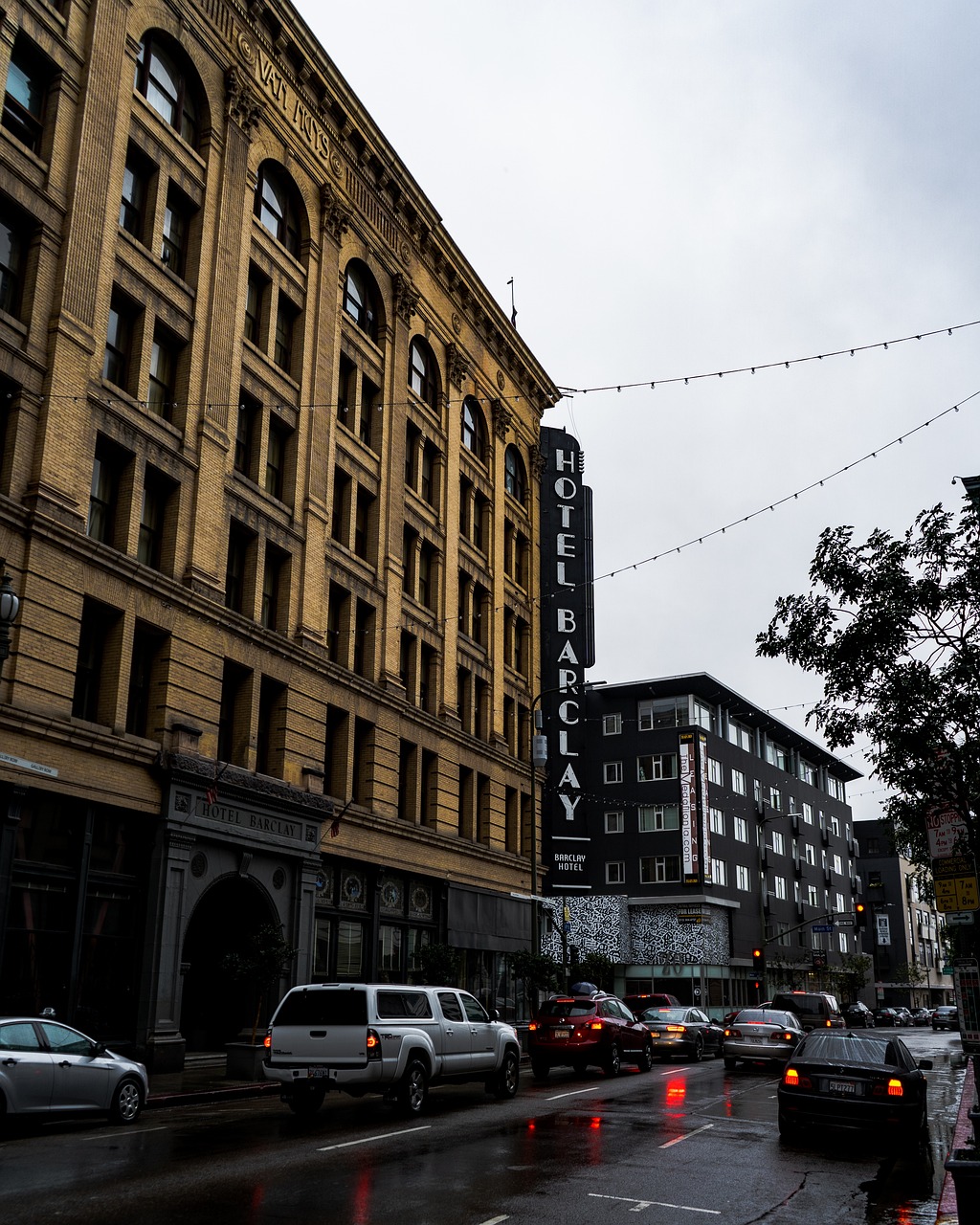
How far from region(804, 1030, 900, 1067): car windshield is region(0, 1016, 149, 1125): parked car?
30.6 feet

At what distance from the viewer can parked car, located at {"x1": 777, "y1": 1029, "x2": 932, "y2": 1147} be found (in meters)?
14.9

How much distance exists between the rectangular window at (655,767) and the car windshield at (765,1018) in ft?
129

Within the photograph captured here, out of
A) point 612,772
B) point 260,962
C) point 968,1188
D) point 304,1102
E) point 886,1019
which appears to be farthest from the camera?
point 886,1019

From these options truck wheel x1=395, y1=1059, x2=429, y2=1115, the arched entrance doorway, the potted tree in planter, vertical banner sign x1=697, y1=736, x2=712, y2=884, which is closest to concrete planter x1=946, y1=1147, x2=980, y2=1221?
truck wheel x1=395, y1=1059, x2=429, y2=1115

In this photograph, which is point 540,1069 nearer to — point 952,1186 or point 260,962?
point 260,962

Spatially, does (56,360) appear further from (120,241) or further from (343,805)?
(343,805)

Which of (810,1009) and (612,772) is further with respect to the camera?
(612,772)

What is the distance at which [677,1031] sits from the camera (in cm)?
3366

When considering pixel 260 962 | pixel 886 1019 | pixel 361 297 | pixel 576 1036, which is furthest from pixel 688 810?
pixel 260 962

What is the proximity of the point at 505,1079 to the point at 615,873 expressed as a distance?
168 feet

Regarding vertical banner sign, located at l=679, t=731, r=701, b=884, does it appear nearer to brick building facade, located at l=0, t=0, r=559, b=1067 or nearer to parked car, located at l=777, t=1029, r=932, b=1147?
brick building facade, located at l=0, t=0, r=559, b=1067

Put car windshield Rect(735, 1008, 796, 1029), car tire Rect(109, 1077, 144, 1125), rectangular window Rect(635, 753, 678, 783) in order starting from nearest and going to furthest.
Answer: car tire Rect(109, 1077, 144, 1125) → car windshield Rect(735, 1008, 796, 1029) → rectangular window Rect(635, 753, 678, 783)

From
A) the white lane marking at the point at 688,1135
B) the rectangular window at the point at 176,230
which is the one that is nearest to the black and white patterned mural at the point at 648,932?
the rectangular window at the point at 176,230

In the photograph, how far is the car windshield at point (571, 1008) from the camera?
25.5 meters
